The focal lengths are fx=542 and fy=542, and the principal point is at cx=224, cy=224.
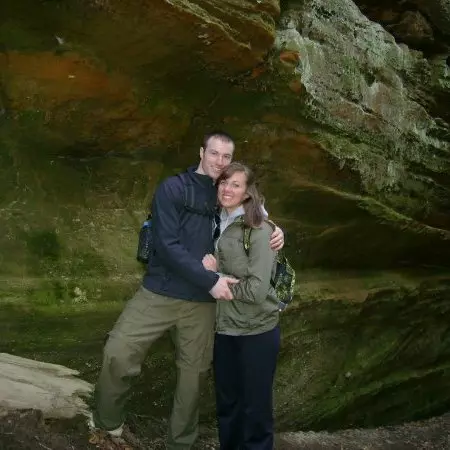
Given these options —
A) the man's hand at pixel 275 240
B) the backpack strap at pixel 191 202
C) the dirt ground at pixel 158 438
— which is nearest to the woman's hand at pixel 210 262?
the backpack strap at pixel 191 202

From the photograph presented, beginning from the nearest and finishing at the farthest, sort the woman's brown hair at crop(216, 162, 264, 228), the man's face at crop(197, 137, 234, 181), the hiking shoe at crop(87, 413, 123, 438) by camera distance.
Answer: the woman's brown hair at crop(216, 162, 264, 228) < the man's face at crop(197, 137, 234, 181) < the hiking shoe at crop(87, 413, 123, 438)

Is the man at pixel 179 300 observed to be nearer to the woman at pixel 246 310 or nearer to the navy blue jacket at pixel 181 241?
the navy blue jacket at pixel 181 241

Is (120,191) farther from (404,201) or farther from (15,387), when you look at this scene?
(404,201)

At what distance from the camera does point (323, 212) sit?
7.41 m

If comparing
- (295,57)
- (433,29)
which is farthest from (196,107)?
(433,29)

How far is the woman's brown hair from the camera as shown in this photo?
450cm

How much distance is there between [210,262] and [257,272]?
1.46ft

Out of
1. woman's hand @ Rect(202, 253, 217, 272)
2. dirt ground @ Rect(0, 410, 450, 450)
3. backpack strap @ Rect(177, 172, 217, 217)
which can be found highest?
backpack strap @ Rect(177, 172, 217, 217)

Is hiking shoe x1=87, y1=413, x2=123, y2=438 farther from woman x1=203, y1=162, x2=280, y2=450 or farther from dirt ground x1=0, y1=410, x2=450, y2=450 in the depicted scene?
woman x1=203, y1=162, x2=280, y2=450

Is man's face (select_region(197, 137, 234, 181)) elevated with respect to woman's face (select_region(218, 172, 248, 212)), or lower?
elevated

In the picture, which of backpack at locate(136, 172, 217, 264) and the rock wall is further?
the rock wall

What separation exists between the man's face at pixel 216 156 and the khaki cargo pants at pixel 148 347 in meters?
1.18

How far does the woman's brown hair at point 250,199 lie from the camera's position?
450 centimetres

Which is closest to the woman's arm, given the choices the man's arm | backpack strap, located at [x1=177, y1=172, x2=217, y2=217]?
the man's arm
